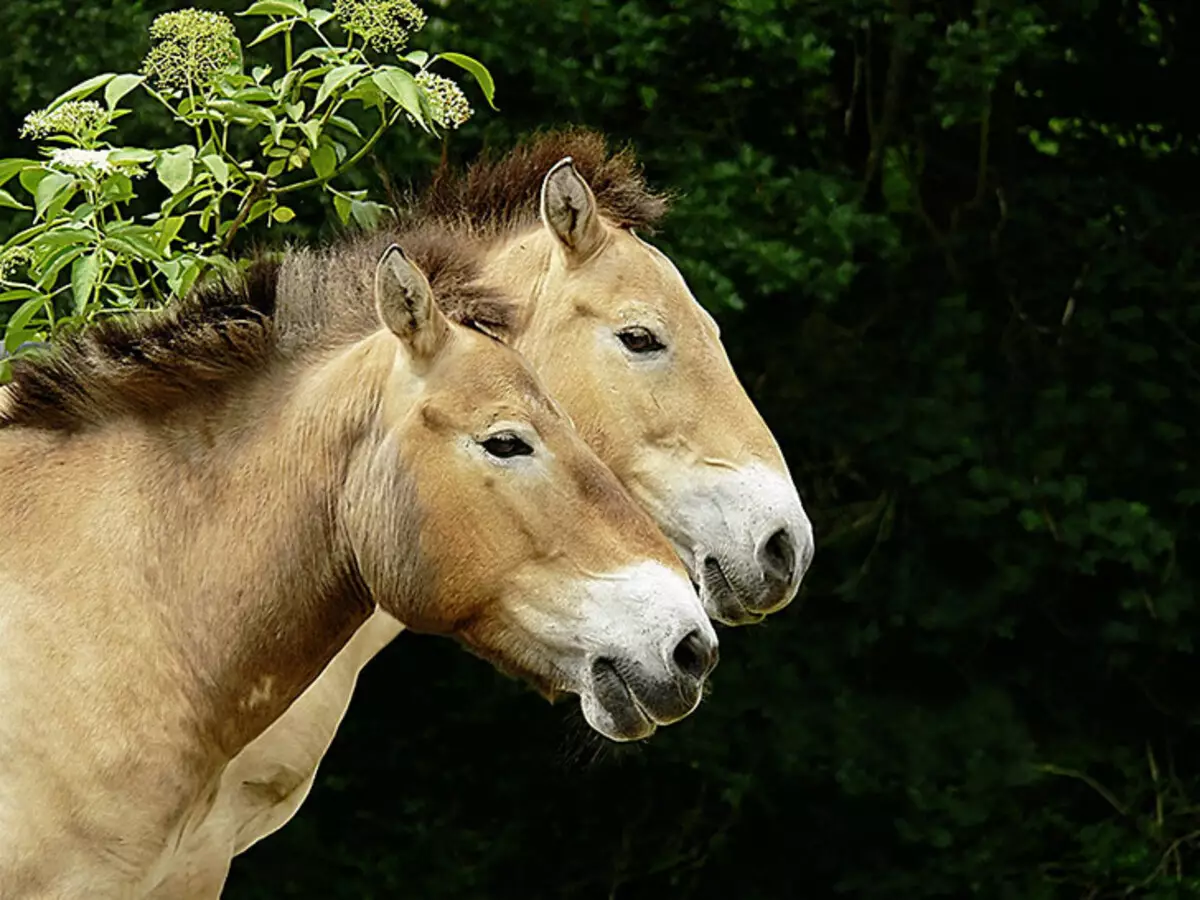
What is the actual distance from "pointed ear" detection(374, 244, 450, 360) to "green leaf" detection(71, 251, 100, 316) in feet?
2.44

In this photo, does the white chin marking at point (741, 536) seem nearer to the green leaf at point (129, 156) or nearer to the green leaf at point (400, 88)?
the green leaf at point (400, 88)

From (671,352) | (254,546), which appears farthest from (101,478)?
(671,352)

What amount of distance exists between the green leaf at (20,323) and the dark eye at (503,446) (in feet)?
3.62

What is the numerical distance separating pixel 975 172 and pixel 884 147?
0.34 metres

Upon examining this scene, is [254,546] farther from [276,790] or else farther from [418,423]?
[276,790]

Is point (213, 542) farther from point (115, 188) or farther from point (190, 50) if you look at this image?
point (190, 50)

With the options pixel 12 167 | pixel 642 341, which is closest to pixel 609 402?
pixel 642 341

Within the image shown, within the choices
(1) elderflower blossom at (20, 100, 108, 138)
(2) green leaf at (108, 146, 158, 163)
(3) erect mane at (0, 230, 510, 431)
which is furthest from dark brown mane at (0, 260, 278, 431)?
(1) elderflower blossom at (20, 100, 108, 138)

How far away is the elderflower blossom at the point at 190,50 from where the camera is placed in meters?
3.72

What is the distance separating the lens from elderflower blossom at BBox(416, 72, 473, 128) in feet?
12.4

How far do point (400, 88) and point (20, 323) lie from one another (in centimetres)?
77

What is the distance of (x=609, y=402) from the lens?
3814 millimetres

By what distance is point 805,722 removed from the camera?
7.09m

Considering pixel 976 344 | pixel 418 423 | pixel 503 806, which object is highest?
pixel 418 423
